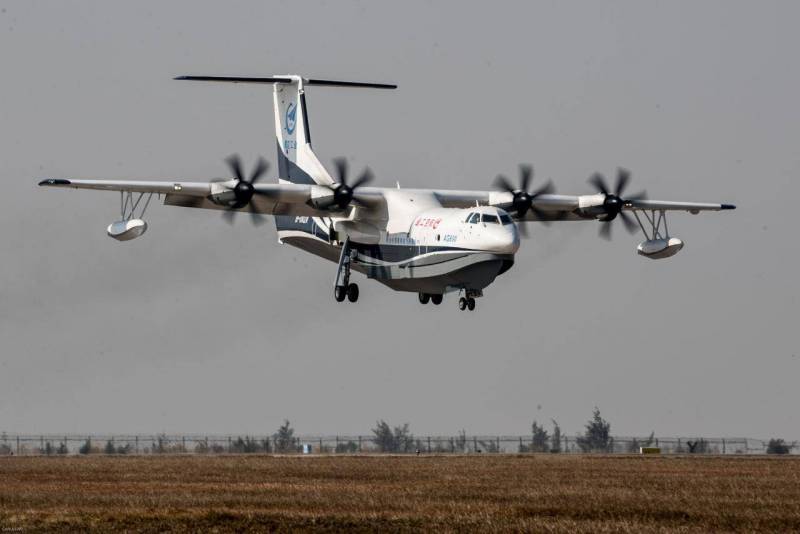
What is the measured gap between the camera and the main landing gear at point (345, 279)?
2196 inches

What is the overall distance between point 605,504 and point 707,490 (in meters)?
6.25

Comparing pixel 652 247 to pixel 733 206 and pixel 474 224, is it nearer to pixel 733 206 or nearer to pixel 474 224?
pixel 733 206

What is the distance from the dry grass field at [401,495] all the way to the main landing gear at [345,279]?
6.77m

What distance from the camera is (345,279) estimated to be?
5616 centimetres

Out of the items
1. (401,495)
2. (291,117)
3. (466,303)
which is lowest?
(401,495)

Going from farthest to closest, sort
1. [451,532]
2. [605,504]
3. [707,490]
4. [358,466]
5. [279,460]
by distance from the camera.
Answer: [279,460] → [358,466] → [707,490] → [605,504] → [451,532]

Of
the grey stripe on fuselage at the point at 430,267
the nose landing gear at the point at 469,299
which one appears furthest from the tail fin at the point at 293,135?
the nose landing gear at the point at 469,299

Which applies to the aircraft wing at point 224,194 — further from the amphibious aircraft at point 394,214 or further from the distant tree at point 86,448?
the distant tree at point 86,448

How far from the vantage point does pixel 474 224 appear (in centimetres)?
4862

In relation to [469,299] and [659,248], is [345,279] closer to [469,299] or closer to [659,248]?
[469,299]

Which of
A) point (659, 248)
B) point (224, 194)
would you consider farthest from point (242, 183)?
point (659, 248)

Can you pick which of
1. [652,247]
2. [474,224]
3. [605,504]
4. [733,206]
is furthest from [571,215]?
[605,504]

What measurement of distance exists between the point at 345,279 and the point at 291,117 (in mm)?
11026

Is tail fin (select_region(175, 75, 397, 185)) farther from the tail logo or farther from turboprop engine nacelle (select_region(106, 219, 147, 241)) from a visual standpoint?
turboprop engine nacelle (select_region(106, 219, 147, 241))
